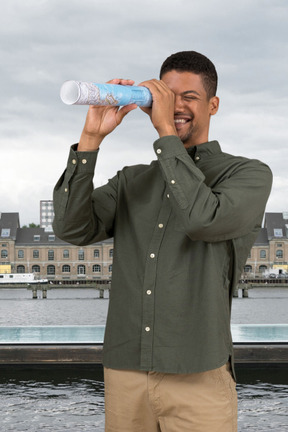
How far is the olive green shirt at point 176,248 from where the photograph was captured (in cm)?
166

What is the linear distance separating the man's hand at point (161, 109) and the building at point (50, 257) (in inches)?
3219

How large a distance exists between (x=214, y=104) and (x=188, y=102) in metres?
0.13

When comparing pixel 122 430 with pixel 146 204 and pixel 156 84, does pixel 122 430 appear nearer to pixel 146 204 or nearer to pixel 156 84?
pixel 146 204

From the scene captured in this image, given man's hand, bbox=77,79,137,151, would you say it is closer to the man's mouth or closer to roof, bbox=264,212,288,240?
the man's mouth

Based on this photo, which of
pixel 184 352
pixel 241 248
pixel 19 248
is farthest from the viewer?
pixel 19 248

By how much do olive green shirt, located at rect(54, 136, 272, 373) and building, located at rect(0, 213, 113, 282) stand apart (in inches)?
3213

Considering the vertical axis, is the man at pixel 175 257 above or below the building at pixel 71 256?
below

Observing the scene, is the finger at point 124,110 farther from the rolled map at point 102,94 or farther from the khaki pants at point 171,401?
the khaki pants at point 171,401

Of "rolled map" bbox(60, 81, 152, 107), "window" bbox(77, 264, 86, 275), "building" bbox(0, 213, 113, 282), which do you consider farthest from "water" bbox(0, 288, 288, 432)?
"window" bbox(77, 264, 86, 275)

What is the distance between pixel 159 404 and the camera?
1.72 m

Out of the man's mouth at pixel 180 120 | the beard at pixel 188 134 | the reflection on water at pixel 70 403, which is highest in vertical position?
the man's mouth at pixel 180 120

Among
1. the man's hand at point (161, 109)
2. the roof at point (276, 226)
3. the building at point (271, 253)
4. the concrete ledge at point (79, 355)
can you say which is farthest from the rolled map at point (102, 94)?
the roof at point (276, 226)

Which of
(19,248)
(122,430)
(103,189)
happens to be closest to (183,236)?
(103,189)

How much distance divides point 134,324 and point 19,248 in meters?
84.6
